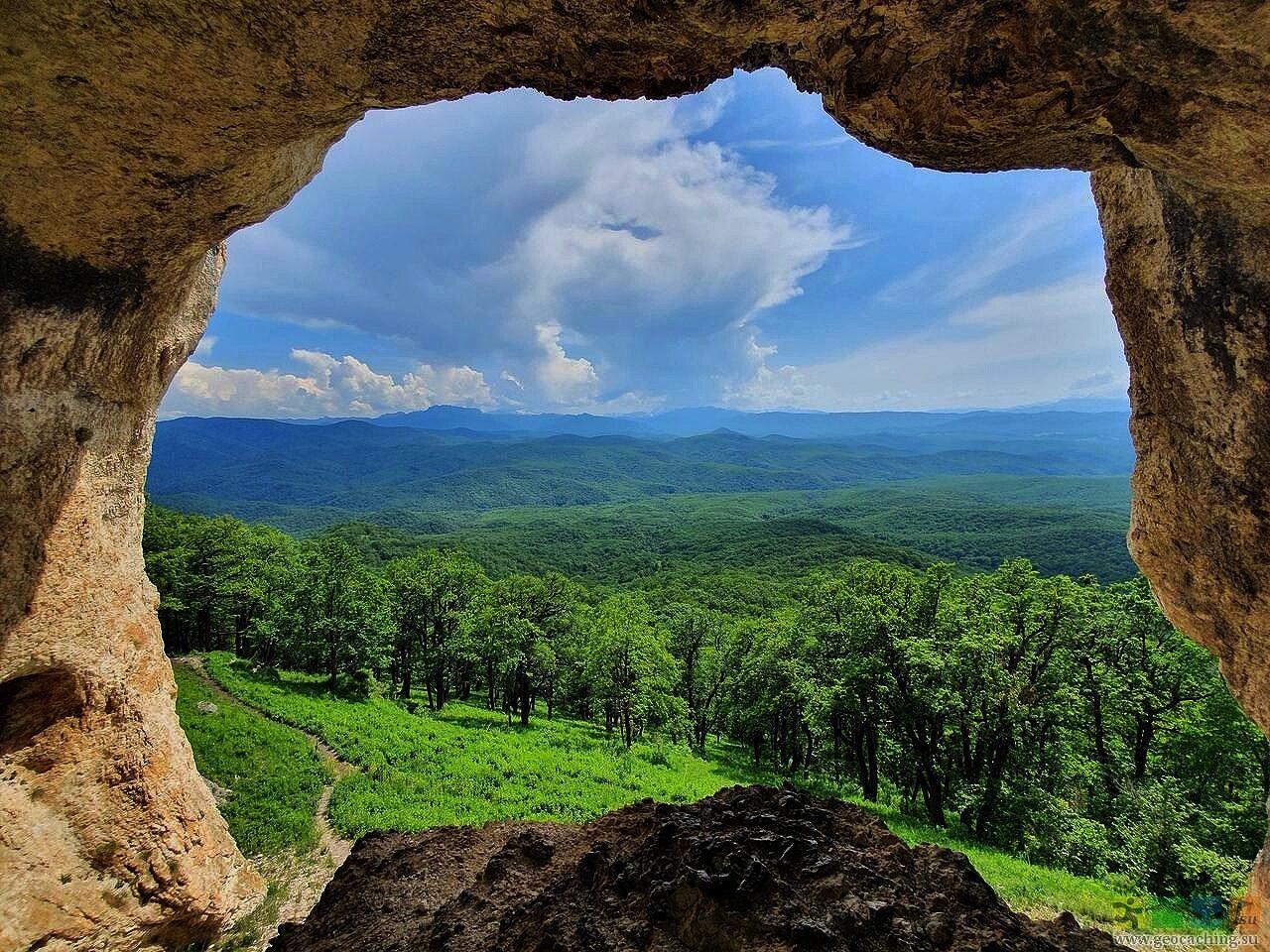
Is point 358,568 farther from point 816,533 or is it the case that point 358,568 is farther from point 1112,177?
point 816,533

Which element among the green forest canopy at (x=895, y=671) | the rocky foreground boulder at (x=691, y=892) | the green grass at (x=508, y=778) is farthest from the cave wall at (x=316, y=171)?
the green forest canopy at (x=895, y=671)

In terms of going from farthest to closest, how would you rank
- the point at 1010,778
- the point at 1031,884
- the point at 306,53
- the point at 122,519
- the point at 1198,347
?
the point at 1010,778 < the point at 1031,884 < the point at 122,519 < the point at 1198,347 < the point at 306,53

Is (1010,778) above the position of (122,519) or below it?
below

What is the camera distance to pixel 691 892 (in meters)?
6.37

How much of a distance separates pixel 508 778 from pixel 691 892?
15.3 metres

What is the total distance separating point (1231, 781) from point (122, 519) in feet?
107

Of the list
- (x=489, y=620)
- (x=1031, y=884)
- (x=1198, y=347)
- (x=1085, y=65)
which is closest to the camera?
(x=1085, y=65)

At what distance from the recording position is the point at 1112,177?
22.6 ft

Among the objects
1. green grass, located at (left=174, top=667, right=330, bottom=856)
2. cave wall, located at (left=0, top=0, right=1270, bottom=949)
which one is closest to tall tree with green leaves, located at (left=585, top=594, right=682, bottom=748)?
green grass, located at (left=174, top=667, right=330, bottom=856)

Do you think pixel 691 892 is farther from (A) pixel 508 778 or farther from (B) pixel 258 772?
(B) pixel 258 772

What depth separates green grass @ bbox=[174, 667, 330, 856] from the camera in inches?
516

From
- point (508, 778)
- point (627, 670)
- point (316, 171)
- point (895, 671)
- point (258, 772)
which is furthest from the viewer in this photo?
point (627, 670)

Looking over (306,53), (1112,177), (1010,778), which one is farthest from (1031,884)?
(306,53)

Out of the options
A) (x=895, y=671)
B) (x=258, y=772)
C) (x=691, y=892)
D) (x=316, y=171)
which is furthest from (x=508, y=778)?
(x=316, y=171)
